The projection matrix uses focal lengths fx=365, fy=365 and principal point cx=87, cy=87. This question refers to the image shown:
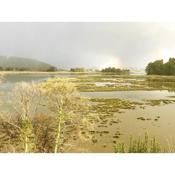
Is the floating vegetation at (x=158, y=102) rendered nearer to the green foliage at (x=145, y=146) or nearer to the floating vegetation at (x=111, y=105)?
the floating vegetation at (x=111, y=105)

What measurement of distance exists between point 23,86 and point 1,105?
0.33 m

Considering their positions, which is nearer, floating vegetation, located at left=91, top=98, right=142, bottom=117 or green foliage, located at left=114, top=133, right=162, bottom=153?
Result: green foliage, located at left=114, top=133, right=162, bottom=153

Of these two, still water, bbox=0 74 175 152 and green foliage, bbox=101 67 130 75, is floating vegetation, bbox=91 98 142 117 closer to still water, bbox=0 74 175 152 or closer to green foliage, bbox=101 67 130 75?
still water, bbox=0 74 175 152

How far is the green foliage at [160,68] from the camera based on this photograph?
424 centimetres

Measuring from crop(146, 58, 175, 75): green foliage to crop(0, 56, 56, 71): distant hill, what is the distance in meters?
1.14

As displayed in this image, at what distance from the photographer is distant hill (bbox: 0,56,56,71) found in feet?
13.7

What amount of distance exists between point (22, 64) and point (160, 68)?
1.60 meters

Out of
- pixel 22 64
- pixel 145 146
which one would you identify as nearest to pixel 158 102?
pixel 145 146

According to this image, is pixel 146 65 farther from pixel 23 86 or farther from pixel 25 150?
pixel 25 150

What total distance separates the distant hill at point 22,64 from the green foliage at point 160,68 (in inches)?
44.7

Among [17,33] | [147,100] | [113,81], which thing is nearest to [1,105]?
[17,33]

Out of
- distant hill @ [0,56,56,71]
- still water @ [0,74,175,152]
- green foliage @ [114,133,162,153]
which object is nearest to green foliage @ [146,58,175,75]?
still water @ [0,74,175,152]

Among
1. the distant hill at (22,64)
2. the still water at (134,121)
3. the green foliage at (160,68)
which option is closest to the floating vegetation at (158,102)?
the still water at (134,121)

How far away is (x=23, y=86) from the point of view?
4242 mm
